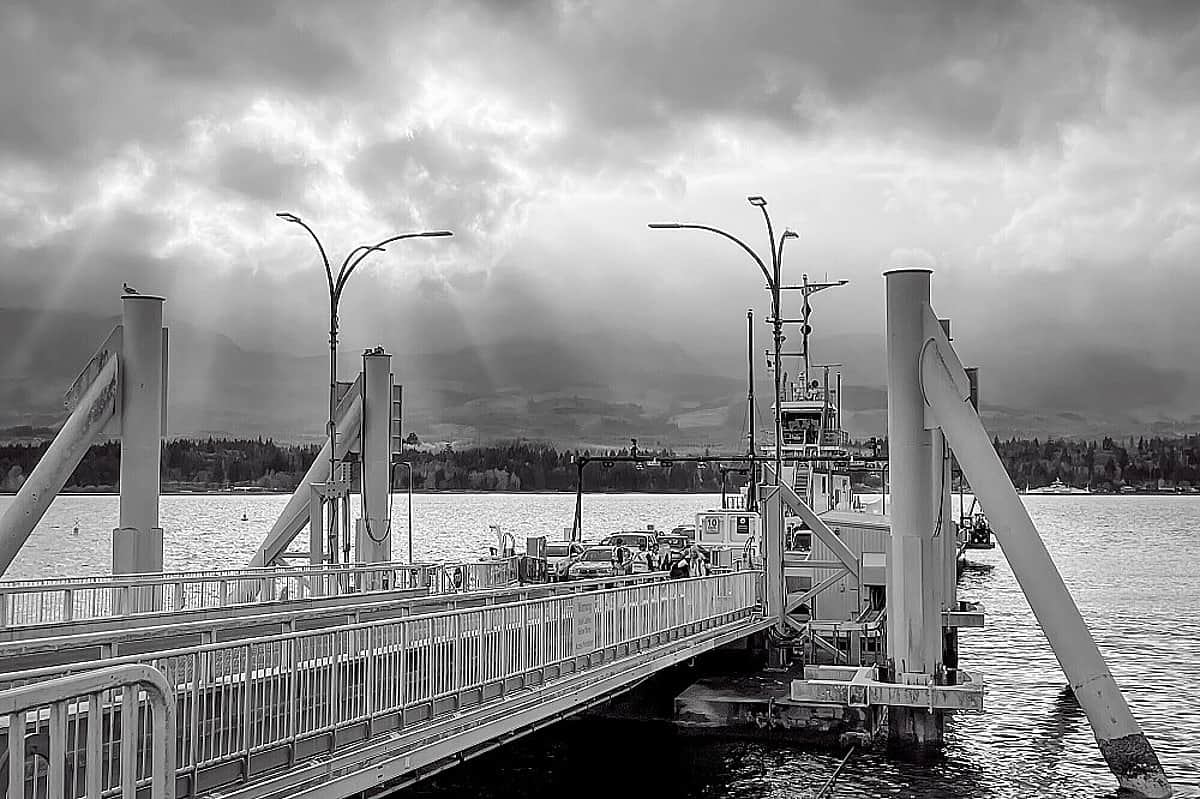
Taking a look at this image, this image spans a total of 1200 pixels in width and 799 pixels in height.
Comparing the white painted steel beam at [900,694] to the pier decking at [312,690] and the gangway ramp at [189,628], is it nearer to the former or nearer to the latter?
the pier decking at [312,690]

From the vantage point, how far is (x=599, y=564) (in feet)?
137

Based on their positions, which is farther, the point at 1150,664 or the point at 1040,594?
the point at 1150,664

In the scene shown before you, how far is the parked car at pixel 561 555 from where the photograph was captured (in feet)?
135

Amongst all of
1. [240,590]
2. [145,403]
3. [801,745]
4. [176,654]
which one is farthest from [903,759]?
[176,654]

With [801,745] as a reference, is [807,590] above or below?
above

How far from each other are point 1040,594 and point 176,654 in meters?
18.2

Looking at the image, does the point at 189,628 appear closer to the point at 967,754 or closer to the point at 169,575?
the point at 169,575

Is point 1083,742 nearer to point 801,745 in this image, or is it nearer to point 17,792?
point 801,745

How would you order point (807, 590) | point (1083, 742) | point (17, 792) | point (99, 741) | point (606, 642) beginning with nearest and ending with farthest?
point (17, 792) < point (99, 741) < point (606, 642) < point (1083, 742) < point (807, 590)

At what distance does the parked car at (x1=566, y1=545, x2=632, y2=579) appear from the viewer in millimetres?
38819

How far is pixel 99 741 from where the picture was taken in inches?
371

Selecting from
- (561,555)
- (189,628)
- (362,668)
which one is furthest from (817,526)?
(362,668)

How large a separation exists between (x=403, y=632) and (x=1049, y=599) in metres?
14.2

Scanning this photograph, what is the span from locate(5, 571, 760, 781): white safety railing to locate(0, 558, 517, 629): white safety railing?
20.0 ft
